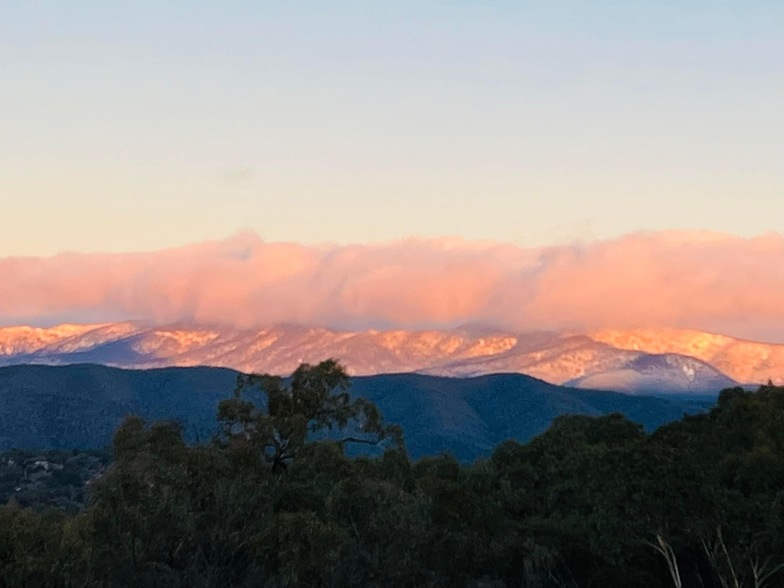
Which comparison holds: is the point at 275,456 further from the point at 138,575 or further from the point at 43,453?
the point at 43,453

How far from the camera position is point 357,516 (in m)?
44.5

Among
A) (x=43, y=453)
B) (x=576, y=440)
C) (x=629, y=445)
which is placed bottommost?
(x=43, y=453)

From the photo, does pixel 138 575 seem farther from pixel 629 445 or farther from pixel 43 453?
pixel 43 453

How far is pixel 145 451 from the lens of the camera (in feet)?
136

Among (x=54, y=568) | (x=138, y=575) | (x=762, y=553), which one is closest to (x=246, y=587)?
(x=138, y=575)

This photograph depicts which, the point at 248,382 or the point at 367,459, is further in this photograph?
the point at 367,459

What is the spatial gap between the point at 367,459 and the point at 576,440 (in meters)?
15.5

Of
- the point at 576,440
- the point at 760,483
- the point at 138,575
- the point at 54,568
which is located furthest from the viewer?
the point at 576,440

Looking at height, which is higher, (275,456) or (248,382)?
(248,382)

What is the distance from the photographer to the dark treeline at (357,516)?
36.1m

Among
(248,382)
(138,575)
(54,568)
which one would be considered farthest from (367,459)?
(54,568)

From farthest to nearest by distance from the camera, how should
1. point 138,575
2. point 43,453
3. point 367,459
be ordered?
point 43,453
point 367,459
point 138,575

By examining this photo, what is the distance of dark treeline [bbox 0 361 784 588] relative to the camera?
119 ft

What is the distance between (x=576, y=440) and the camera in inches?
2657
